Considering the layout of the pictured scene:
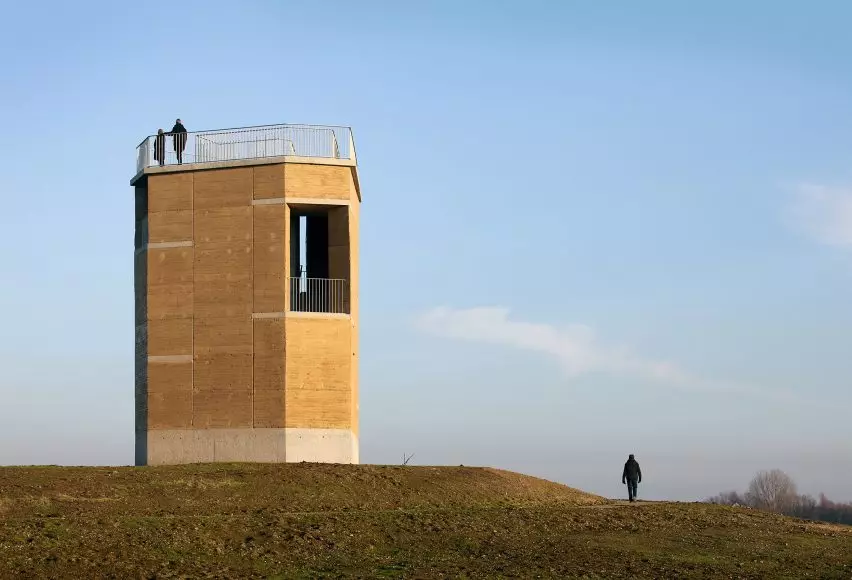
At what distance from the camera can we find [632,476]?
1580 inches

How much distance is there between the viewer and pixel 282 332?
4225 cm

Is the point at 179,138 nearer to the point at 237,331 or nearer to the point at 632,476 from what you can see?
the point at 237,331

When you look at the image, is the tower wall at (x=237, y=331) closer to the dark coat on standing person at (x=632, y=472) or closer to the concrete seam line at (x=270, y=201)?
the concrete seam line at (x=270, y=201)

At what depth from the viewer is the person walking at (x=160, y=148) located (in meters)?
44.8

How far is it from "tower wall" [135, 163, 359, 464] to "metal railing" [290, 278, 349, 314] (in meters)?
0.40

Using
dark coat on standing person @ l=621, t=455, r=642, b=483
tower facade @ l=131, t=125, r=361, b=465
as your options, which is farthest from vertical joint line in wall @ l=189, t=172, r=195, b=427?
dark coat on standing person @ l=621, t=455, r=642, b=483

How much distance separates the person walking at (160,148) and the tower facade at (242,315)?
10.4 inches

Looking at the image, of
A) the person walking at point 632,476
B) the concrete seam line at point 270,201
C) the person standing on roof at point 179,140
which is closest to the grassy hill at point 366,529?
the person walking at point 632,476

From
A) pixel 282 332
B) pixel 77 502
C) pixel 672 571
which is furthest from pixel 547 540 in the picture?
pixel 282 332

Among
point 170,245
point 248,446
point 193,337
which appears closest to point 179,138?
point 170,245

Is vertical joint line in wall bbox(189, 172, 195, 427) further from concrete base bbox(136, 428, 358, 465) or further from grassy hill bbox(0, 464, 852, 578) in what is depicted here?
grassy hill bbox(0, 464, 852, 578)

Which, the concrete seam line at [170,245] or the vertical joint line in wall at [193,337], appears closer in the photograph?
the vertical joint line in wall at [193,337]

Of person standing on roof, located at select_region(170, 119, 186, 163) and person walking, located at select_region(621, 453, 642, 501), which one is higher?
person standing on roof, located at select_region(170, 119, 186, 163)

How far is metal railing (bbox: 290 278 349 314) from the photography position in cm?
4406
